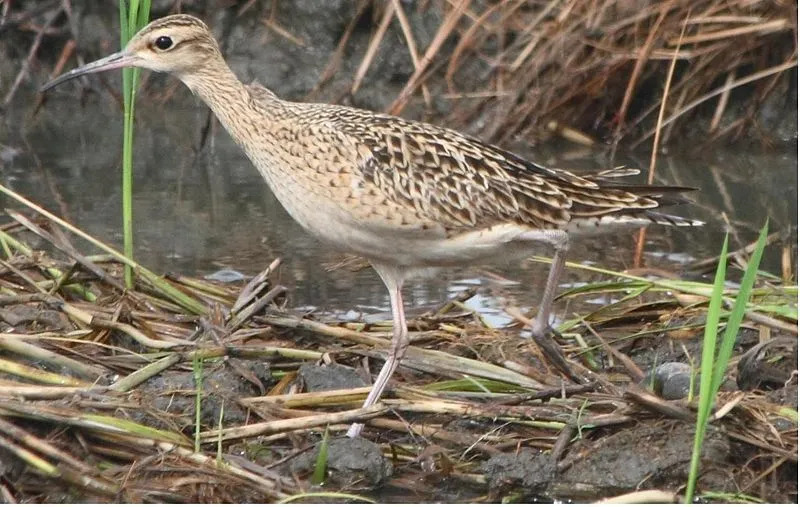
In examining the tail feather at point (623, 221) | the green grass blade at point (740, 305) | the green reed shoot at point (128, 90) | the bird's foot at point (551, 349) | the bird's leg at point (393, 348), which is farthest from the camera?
the green reed shoot at point (128, 90)

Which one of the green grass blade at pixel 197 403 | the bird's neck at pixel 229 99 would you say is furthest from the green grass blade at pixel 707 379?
the bird's neck at pixel 229 99

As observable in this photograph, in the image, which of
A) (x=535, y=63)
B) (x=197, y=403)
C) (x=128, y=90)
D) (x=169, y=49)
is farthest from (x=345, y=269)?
(x=535, y=63)

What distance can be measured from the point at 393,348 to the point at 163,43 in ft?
5.66

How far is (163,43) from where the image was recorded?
6.64 m

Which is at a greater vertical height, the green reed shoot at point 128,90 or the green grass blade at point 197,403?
the green reed shoot at point 128,90

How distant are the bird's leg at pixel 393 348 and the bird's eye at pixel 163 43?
1358mm

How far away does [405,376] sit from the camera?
20.9ft

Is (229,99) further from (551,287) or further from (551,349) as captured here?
(551,349)

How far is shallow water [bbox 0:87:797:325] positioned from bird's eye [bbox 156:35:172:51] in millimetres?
1586

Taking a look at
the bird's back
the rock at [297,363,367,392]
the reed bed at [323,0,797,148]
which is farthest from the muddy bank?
the rock at [297,363,367,392]

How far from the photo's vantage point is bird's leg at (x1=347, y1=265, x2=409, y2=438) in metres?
5.80

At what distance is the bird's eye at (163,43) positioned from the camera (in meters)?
6.62

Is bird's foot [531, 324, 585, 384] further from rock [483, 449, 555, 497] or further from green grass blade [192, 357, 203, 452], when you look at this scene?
green grass blade [192, 357, 203, 452]

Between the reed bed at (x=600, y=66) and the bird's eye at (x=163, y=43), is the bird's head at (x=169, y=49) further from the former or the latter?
the reed bed at (x=600, y=66)
